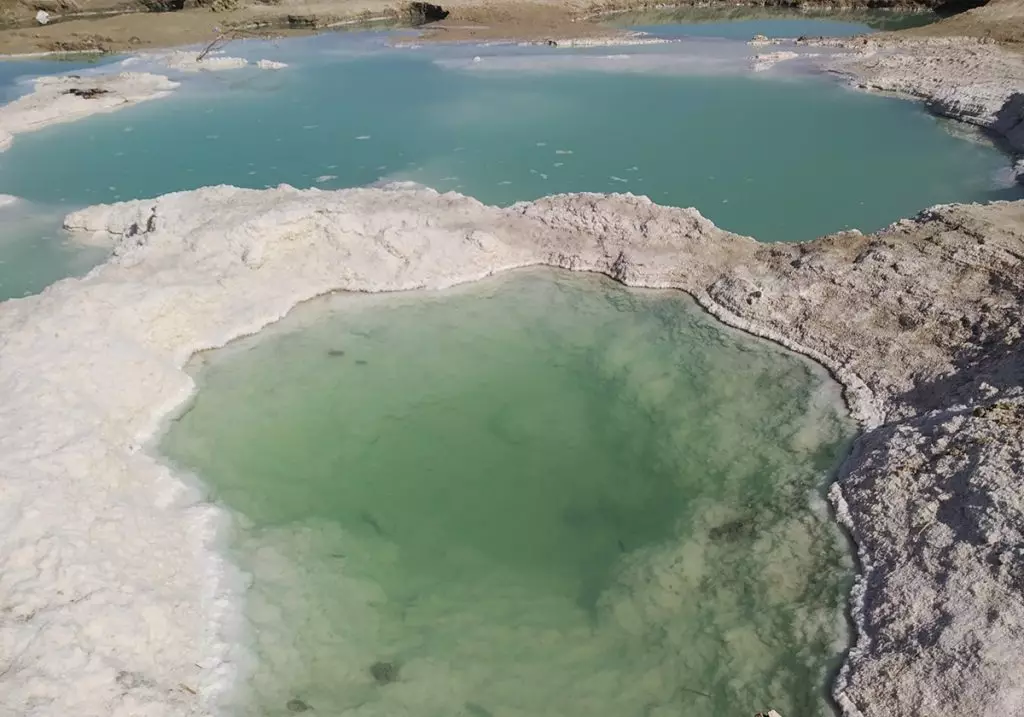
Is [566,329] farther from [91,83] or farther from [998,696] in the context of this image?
[91,83]

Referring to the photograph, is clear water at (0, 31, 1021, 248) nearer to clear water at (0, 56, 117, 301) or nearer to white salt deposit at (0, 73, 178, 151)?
white salt deposit at (0, 73, 178, 151)

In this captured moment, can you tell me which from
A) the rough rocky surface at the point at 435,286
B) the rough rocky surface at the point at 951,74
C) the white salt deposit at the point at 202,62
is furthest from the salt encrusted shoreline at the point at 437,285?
the white salt deposit at the point at 202,62

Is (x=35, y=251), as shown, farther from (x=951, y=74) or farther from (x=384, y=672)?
(x=951, y=74)

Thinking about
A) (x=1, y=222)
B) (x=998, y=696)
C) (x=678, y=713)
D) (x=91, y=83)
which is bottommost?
(x=678, y=713)

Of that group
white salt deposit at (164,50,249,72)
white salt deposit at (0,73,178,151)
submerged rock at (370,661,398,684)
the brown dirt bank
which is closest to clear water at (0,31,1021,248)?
white salt deposit at (0,73,178,151)

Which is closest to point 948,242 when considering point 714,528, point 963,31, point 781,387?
point 781,387

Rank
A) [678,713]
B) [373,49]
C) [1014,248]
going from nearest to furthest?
[678,713] < [1014,248] < [373,49]

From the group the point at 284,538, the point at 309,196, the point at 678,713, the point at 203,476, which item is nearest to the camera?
the point at 678,713
